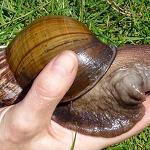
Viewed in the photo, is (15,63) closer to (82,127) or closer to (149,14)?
(82,127)

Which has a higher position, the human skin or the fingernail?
the fingernail

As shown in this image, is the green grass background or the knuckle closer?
the knuckle

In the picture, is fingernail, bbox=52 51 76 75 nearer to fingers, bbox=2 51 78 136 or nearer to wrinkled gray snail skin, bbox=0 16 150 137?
fingers, bbox=2 51 78 136

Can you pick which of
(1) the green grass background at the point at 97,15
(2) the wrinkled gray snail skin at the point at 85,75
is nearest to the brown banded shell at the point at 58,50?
(2) the wrinkled gray snail skin at the point at 85,75

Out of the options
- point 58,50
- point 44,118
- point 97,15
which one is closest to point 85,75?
point 58,50

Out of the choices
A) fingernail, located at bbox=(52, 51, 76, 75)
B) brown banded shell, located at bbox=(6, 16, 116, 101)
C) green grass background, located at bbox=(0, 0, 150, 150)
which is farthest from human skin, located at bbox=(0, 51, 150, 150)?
green grass background, located at bbox=(0, 0, 150, 150)

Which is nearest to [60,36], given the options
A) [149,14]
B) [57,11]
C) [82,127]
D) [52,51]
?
[52,51]
